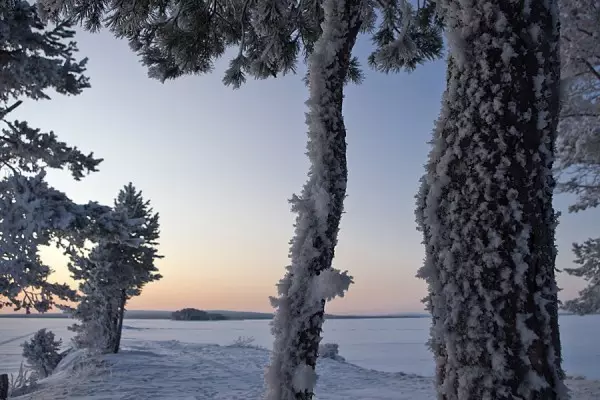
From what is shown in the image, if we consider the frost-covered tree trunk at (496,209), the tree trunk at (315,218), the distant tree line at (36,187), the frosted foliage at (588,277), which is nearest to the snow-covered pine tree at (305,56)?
the tree trunk at (315,218)

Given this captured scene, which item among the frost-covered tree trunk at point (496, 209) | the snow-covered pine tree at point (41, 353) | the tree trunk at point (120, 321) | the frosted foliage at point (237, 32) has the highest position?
the frosted foliage at point (237, 32)

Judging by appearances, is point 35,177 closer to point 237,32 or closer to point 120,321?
point 237,32

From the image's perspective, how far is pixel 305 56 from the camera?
5.87 m

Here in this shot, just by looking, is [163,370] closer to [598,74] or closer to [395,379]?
[395,379]

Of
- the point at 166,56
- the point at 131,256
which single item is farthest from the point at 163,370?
the point at 166,56

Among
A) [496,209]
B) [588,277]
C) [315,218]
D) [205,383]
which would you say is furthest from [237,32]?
[588,277]

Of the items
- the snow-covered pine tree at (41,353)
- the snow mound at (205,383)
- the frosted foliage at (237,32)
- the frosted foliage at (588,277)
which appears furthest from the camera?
the snow-covered pine tree at (41,353)

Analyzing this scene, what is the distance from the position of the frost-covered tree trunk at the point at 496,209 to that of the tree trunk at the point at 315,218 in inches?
35.3

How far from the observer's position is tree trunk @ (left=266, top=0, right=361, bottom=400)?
2842 mm

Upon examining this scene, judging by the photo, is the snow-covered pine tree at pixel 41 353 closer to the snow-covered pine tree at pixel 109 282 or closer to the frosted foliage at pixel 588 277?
the snow-covered pine tree at pixel 109 282

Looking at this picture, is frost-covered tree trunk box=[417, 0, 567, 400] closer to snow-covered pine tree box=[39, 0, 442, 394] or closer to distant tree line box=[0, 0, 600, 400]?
distant tree line box=[0, 0, 600, 400]

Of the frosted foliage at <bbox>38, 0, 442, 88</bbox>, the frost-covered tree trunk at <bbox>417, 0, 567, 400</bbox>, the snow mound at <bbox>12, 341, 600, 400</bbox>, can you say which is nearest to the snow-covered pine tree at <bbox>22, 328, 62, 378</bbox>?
the snow mound at <bbox>12, 341, 600, 400</bbox>

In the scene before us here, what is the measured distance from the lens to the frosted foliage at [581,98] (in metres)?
10.8

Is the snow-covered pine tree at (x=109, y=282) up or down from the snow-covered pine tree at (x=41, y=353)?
up
